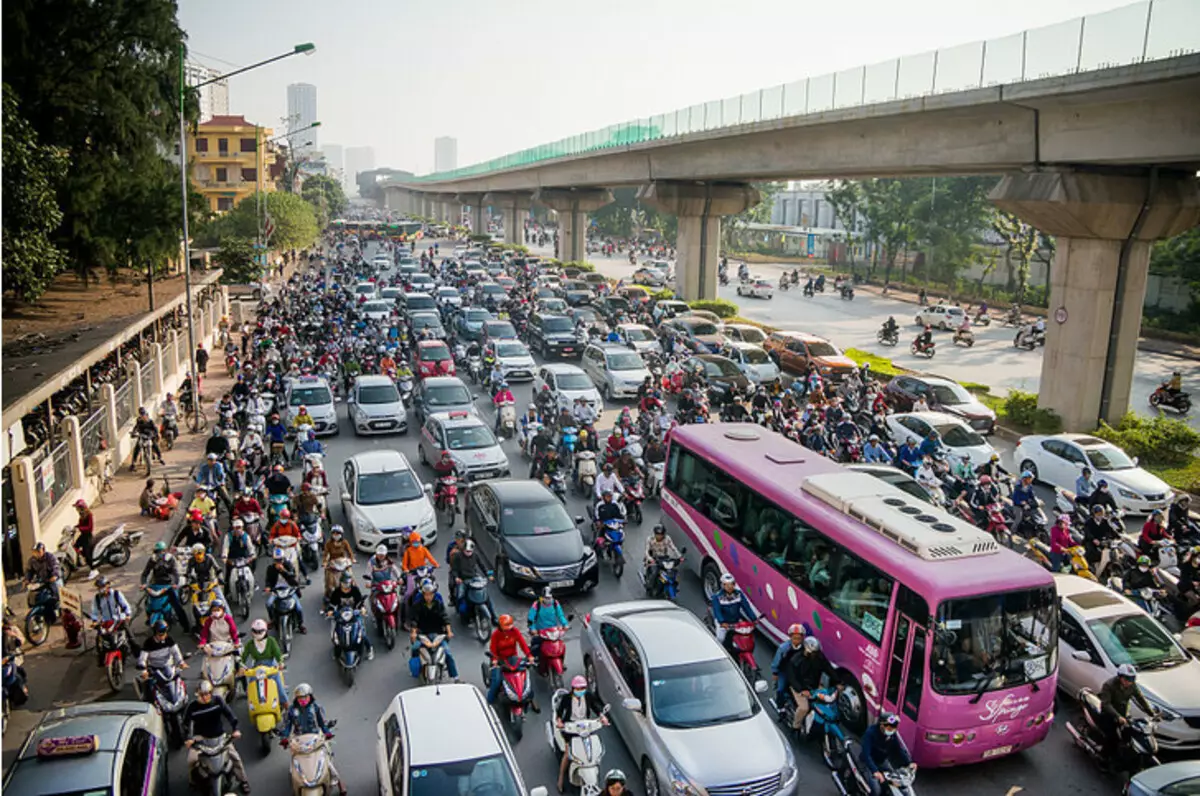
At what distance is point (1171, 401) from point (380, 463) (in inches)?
979

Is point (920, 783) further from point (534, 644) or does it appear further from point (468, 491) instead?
point (468, 491)

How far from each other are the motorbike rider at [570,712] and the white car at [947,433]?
13292 mm

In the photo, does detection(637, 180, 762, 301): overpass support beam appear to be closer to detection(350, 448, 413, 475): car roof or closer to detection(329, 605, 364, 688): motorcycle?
detection(350, 448, 413, 475): car roof

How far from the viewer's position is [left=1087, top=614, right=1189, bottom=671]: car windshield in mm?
11203

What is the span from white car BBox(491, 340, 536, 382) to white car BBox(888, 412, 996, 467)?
1247 centimetres

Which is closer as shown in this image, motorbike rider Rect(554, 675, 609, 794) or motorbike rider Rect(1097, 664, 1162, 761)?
motorbike rider Rect(554, 675, 609, 794)

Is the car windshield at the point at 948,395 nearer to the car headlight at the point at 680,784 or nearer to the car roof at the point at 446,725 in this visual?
the car headlight at the point at 680,784

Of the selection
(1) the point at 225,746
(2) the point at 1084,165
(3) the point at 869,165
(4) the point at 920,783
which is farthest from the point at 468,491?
(3) the point at 869,165

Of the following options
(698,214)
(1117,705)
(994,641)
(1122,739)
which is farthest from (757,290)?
(994,641)

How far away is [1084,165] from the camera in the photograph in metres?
23.7

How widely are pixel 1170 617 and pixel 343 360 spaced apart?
2296 centimetres

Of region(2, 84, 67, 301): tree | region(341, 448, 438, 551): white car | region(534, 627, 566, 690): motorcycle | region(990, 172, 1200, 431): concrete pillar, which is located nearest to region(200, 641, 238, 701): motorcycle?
region(534, 627, 566, 690): motorcycle

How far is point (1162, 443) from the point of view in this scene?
22.9 meters

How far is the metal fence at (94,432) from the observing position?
62.6 ft
